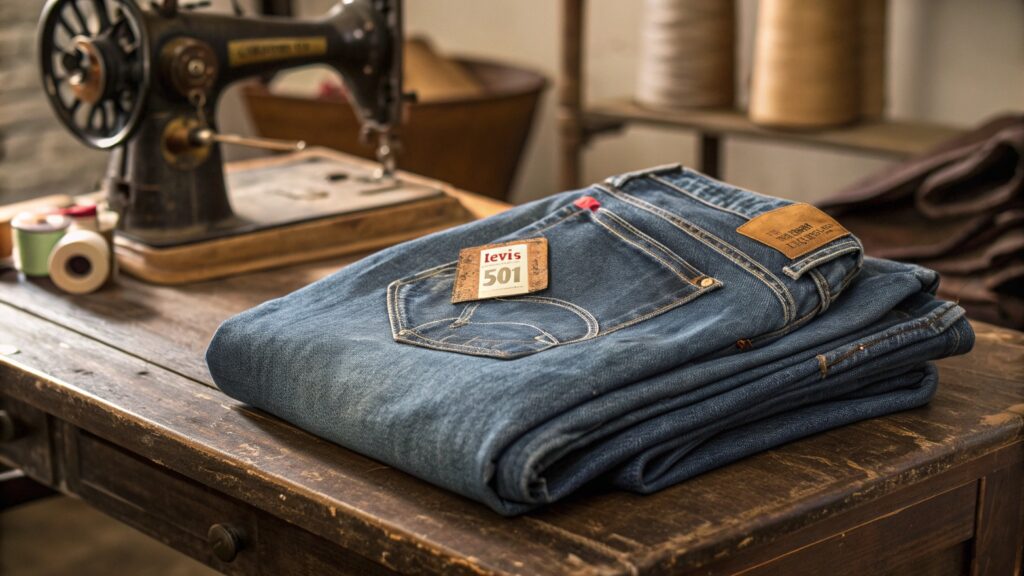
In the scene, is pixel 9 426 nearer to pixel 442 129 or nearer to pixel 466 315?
pixel 466 315

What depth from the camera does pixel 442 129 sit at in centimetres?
270

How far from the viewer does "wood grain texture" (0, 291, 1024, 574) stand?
826 mm

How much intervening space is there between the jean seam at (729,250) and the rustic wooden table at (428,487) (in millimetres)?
108

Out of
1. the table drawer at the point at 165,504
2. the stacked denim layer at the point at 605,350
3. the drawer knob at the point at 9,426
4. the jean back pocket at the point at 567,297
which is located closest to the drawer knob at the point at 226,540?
the table drawer at the point at 165,504

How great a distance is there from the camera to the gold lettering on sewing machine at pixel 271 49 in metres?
Result: 1.52

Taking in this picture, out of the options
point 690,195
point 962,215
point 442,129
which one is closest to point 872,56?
point 962,215

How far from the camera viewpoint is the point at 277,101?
2.69 metres

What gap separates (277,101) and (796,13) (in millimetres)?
1071

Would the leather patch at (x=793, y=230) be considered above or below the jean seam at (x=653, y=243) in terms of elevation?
above

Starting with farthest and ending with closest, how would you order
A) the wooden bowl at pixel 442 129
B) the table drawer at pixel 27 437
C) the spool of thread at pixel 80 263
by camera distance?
the wooden bowl at pixel 442 129 < the spool of thread at pixel 80 263 < the table drawer at pixel 27 437

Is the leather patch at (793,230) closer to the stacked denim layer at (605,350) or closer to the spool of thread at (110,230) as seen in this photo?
the stacked denim layer at (605,350)

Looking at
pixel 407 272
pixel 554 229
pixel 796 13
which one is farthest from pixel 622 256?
pixel 796 13

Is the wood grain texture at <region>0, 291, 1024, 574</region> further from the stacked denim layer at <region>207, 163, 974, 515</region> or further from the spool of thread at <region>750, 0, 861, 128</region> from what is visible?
the spool of thread at <region>750, 0, 861, 128</region>

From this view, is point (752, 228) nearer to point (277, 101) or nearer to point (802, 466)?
point (802, 466)
